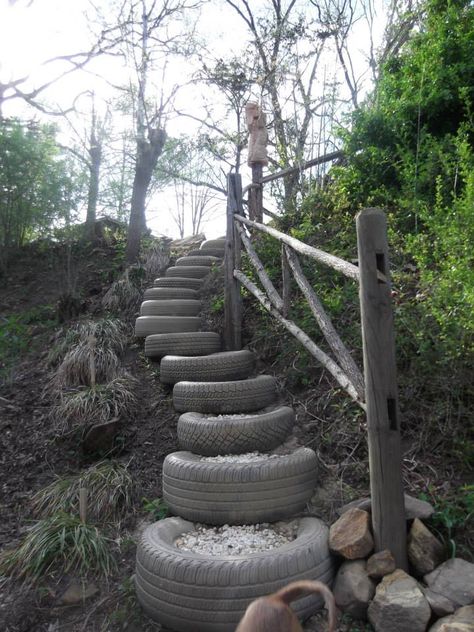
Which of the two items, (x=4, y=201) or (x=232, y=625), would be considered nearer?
(x=232, y=625)

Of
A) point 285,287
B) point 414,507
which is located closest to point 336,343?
point 414,507

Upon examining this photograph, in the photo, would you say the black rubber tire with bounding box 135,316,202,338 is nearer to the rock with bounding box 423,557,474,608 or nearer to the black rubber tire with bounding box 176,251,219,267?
the black rubber tire with bounding box 176,251,219,267

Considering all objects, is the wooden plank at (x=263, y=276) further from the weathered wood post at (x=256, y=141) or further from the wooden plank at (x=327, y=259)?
the weathered wood post at (x=256, y=141)

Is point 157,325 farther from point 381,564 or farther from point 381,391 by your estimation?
point 381,564

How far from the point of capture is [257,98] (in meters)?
11.0

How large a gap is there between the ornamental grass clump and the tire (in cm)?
54

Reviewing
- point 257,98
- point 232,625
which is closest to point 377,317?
point 232,625

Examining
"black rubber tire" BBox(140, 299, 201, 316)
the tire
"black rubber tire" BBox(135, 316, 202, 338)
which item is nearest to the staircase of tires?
the tire

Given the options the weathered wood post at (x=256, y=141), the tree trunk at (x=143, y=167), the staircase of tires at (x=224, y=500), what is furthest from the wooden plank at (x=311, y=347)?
the tree trunk at (x=143, y=167)

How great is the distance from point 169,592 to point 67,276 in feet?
18.6

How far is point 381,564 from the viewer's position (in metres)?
2.41

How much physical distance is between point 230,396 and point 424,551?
1.88 m

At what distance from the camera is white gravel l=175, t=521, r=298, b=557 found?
277 cm

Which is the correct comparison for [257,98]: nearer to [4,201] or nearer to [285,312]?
[4,201]
